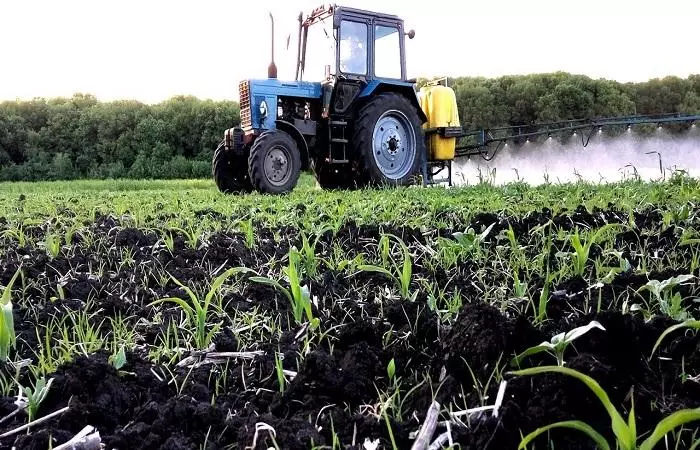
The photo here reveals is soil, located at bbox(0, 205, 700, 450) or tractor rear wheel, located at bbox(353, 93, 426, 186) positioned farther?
tractor rear wheel, located at bbox(353, 93, 426, 186)

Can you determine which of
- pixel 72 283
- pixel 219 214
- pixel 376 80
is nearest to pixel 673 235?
pixel 72 283

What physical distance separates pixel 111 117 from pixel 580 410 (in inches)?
1168

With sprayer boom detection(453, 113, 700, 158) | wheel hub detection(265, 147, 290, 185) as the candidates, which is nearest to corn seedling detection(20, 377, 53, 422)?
wheel hub detection(265, 147, 290, 185)

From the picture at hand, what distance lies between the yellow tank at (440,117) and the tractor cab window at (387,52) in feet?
3.62

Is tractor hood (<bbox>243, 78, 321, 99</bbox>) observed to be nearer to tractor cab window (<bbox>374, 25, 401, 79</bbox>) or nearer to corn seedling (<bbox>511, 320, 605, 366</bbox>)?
tractor cab window (<bbox>374, 25, 401, 79</bbox>)

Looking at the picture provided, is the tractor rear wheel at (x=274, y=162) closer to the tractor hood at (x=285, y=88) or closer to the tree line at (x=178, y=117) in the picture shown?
the tractor hood at (x=285, y=88)

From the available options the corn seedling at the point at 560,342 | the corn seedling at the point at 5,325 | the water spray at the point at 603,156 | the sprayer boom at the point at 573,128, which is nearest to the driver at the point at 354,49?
the sprayer boom at the point at 573,128

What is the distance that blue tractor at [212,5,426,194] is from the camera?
25.5 ft

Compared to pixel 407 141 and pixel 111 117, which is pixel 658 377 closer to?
pixel 407 141

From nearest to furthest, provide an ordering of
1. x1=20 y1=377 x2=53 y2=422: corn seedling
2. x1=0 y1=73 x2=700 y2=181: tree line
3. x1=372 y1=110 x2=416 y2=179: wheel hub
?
x1=20 y1=377 x2=53 y2=422: corn seedling, x1=372 y1=110 x2=416 y2=179: wheel hub, x1=0 y1=73 x2=700 y2=181: tree line

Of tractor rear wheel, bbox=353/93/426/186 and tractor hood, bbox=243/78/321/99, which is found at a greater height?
tractor hood, bbox=243/78/321/99

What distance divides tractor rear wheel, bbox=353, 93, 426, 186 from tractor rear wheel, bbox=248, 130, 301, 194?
3.30 ft

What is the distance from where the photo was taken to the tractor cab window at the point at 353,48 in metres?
7.98

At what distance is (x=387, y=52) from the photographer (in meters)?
8.53
